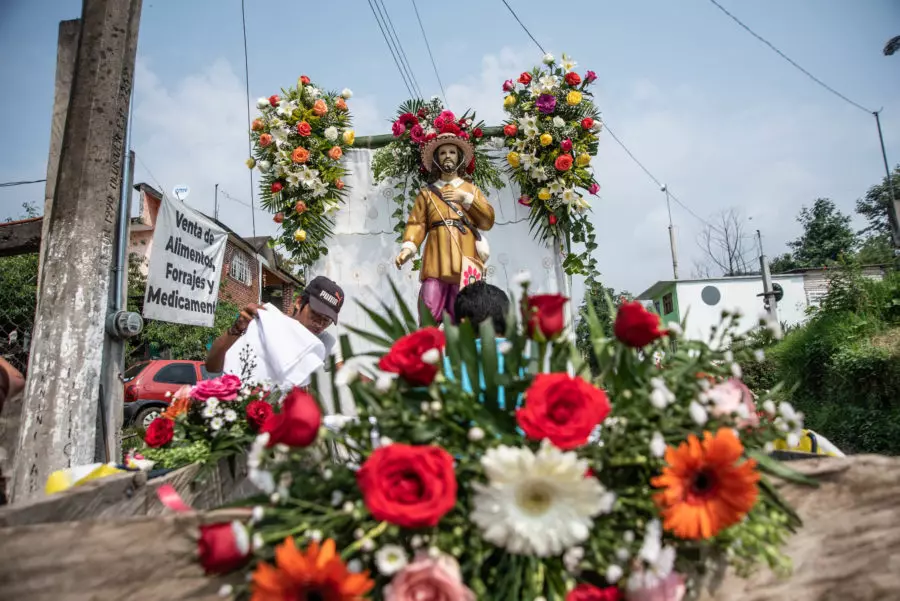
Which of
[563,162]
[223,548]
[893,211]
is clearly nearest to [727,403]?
[223,548]

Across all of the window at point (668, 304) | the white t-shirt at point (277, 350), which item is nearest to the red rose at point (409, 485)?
the white t-shirt at point (277, 350)

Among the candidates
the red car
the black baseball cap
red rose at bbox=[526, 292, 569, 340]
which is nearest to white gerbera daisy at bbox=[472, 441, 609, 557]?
red rose at bbox=[526, 292, 569, 340]

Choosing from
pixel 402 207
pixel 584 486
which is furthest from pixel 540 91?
pixel 584 486

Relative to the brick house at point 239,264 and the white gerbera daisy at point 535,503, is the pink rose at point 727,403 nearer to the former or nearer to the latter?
the white gerbera daisy at point 535,503

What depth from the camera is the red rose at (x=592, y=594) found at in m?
0.90

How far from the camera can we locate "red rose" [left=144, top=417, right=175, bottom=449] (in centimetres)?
202

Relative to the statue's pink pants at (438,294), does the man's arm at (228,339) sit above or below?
below

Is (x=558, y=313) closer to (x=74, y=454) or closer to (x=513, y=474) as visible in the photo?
(x=513, y=474)

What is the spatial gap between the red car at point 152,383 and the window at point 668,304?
1017 inches

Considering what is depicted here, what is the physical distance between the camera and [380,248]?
17.8ft

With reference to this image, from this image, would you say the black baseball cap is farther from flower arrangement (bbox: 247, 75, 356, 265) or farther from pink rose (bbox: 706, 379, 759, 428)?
pink rose (bbox: 706, 379, 759, 428)

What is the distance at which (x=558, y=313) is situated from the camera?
109cm

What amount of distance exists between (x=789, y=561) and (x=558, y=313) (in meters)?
0.62

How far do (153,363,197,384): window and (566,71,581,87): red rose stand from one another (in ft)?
30.2
